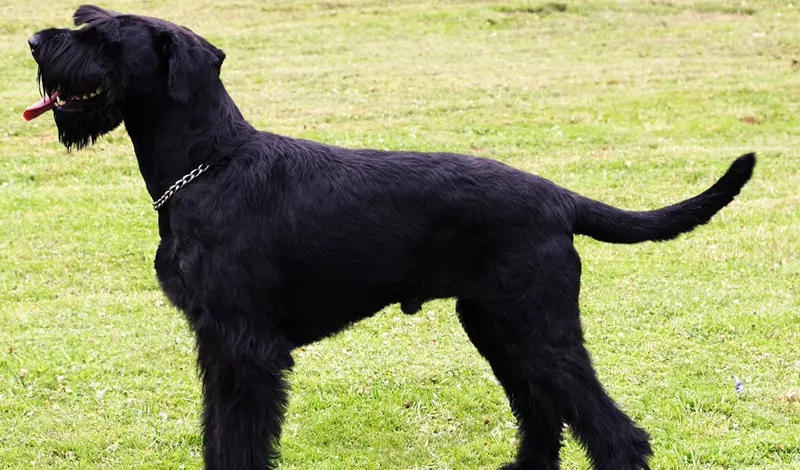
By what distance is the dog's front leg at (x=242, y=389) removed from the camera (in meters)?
4.54

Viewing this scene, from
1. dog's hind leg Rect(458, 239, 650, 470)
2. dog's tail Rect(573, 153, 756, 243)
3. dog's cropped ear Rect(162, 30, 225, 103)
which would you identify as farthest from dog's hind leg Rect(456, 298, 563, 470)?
dog's cropped ear Rect(162, 30, 225, 103)

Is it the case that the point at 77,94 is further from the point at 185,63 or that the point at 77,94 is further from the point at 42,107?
the point at 185,63

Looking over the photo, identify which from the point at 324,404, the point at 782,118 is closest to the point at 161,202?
the point at 324,404

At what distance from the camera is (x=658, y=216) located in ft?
16.5

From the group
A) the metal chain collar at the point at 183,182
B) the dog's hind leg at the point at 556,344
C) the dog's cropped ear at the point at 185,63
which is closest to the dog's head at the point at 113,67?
the dog's cropped ear at the point at 185,63

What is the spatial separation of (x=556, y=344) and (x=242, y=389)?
1563mm

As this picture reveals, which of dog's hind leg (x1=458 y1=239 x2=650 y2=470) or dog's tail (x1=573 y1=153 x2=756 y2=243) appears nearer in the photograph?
dog's hind leg (x1=458 y1=239 x2=650 y2=470)

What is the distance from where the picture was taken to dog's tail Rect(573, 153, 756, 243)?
4.93 metres

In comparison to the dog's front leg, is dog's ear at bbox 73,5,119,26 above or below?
above

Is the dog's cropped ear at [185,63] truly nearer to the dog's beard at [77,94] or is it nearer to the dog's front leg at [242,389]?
the dog's beard at [77,94]

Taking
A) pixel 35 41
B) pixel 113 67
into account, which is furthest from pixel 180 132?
pixel 35 41

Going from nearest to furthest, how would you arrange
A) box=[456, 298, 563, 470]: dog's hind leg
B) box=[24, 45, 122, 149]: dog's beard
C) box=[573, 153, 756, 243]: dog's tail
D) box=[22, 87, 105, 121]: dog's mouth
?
1. box=[24, 45, 122, 149]: dog's beard
2. box=[22, 87, 105, 121]: dog's mouth
3. box=[573, 153, 756, 243]: dog's tail
4. box=[456, 298, 563, 470]: dog's hind leg

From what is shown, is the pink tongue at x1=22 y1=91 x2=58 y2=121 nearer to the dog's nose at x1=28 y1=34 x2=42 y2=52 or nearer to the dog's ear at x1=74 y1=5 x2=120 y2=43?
the dog's nose at x1=28 y1=34 x2=42 y2=52

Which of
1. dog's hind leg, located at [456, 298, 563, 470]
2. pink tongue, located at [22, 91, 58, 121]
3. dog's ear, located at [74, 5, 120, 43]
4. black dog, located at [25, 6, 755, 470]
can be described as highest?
dog's ear, located at [74, 5, 120, 43]
